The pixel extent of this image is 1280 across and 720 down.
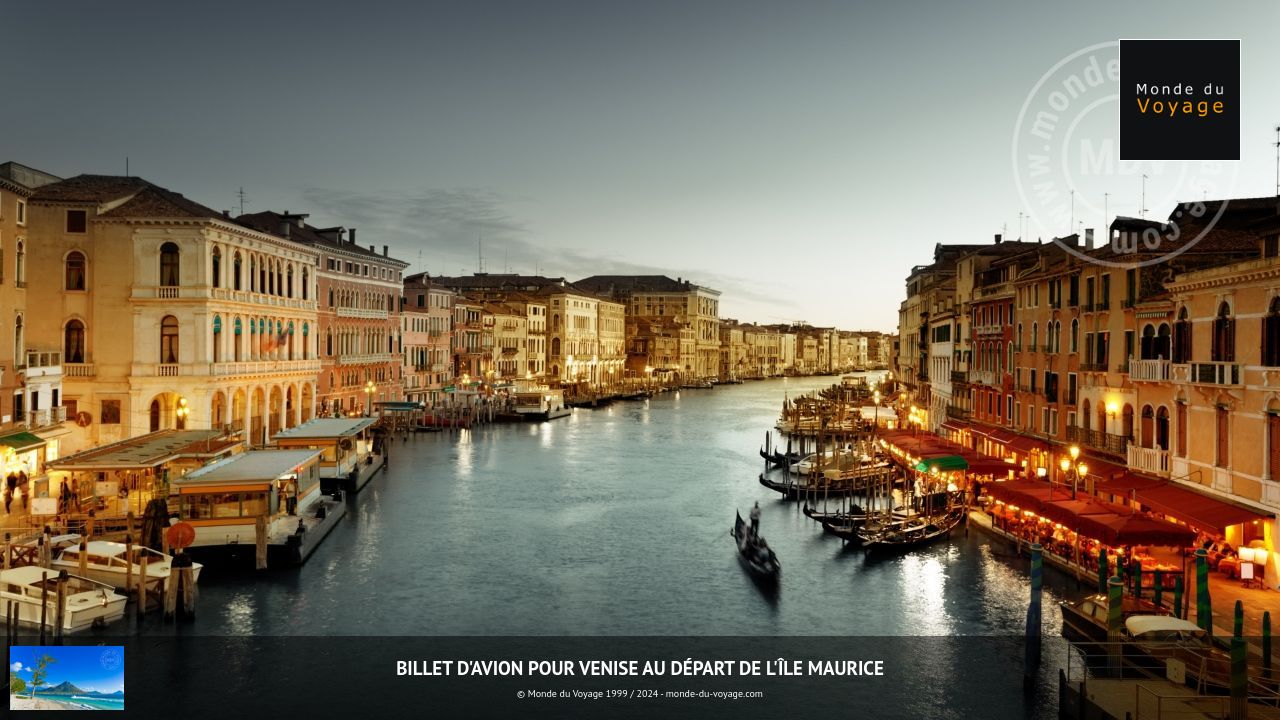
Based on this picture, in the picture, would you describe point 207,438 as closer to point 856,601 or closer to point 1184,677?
point 856,601

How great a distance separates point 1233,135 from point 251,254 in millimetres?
26434

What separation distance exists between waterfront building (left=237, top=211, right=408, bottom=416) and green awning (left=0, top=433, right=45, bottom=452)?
1646cm

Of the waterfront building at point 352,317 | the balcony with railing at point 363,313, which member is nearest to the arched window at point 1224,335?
the waterfront building at point 352,317

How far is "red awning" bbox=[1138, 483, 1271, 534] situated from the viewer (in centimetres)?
1341

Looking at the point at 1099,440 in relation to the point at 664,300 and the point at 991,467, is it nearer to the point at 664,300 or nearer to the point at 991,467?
the point at 991,467

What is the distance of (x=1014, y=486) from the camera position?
1873cm

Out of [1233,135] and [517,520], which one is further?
[517,520]

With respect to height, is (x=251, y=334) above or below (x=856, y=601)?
above

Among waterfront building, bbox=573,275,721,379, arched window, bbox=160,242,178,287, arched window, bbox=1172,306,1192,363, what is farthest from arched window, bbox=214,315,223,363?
waterfront building, bbox=573,275,721,379

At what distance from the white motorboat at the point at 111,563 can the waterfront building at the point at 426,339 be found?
35134 millimetres

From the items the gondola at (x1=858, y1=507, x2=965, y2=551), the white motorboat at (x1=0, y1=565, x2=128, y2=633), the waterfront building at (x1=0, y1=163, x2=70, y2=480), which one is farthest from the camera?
the waterfront building at (x1=0, y1=163, x2=70, y2=480)

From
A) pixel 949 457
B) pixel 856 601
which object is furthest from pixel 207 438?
pixel 949 457

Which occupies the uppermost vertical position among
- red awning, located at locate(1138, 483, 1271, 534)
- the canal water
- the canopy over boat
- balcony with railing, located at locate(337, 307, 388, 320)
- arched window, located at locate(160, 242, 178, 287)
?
arched window, located at locate(160, 242, 178, 287)

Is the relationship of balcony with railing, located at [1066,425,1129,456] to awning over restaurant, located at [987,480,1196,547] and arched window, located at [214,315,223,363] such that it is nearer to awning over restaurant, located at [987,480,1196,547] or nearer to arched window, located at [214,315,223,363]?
awning over restaurant, located at [987,480,1196,547]
